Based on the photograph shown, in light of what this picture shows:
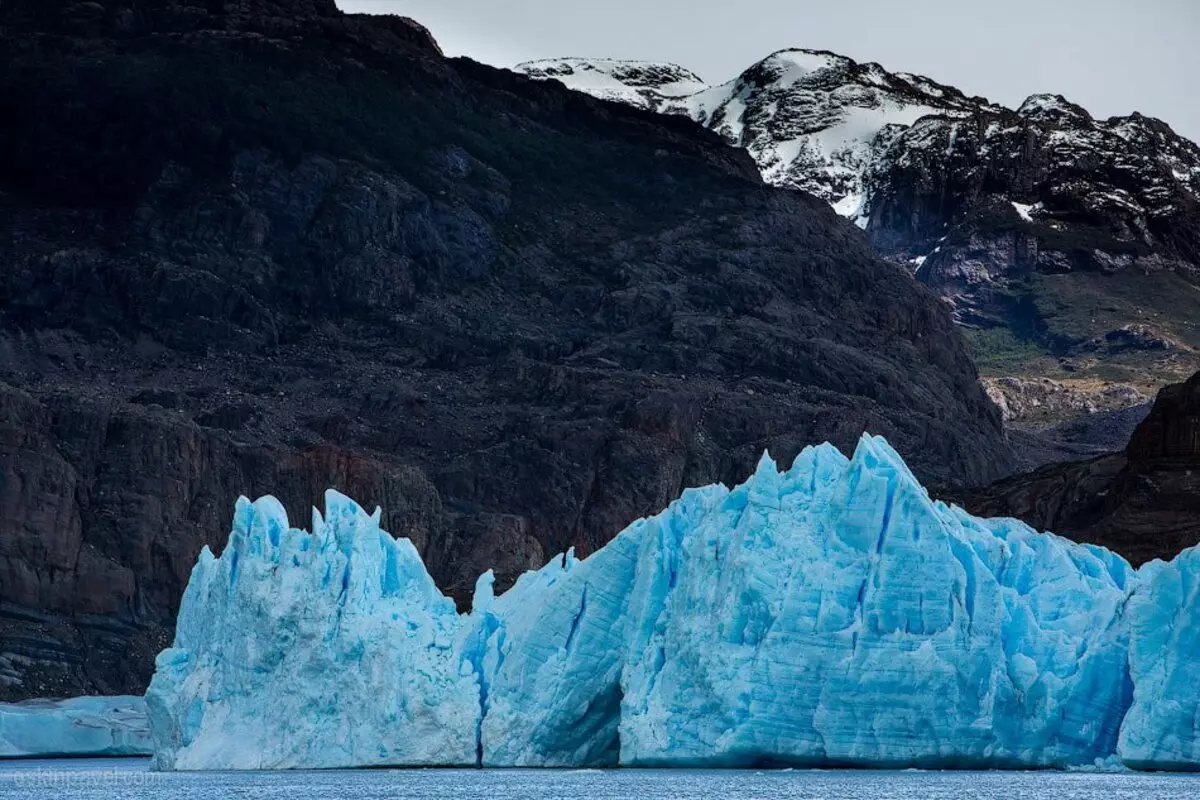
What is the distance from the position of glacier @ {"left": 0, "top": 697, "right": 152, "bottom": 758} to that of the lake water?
78.5ft

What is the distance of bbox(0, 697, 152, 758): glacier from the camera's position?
12262 centimetres

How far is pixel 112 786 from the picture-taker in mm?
93938

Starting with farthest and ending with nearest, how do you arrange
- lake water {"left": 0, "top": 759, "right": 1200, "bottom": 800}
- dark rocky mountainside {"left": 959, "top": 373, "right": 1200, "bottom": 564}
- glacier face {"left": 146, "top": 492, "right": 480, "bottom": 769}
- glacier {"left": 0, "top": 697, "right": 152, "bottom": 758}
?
dark rocky mountainside {"left": 959, "top": 373, "right": 1200, "bottom": 564} < glacier {"left": 0, "top": 697, "right": 152, "bottom": 758} < glacier face {"left": 146, "top": 492, "right": 480, "bottom": 769} < lake water {"left": 0, "top": 759, "right": 1200, "bottom": 800}

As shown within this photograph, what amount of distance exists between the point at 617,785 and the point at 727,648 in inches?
243

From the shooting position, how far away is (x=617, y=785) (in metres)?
82.9

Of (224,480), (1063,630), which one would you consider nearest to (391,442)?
(224,480)

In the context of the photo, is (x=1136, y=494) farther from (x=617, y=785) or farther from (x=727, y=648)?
(x=727, y=648)

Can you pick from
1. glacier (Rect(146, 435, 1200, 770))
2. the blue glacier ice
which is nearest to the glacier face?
glacier (Rect(146, 435, 1200, 770))

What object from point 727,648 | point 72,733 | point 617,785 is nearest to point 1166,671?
point 727,648

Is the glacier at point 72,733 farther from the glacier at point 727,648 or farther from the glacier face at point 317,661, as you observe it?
the glacier at point 727,648

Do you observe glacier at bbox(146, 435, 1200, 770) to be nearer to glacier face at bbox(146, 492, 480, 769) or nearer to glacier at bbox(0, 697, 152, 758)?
glacier face at bbox(146, 492, 480, 769)

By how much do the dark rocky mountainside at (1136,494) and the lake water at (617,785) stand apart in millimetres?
57617

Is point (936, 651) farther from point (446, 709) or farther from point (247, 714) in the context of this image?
point (247, 714)

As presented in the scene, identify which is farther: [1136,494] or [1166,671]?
[1136,494]
